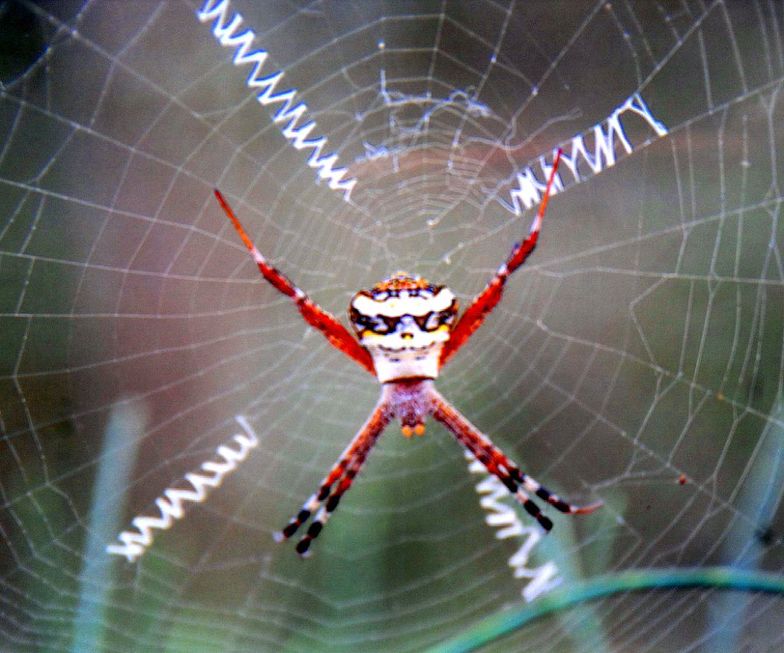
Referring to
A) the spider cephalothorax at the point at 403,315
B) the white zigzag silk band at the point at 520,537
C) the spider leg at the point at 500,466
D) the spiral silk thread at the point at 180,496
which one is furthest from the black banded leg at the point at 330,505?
the spiral silk thread at the point at 180,496

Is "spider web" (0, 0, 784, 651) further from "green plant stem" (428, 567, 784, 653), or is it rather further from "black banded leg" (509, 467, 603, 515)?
"green plant stem" (428, 567, 784, 653)

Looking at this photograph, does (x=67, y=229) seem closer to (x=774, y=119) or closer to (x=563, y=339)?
(x=563, y=339)

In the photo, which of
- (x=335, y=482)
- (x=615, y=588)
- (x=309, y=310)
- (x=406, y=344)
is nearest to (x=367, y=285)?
(x=335, y=482)

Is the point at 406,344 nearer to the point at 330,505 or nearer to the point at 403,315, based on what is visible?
the point at 403,315

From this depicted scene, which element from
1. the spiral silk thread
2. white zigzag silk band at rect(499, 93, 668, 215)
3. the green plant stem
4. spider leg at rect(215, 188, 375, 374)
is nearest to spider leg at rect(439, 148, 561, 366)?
spider leg at rect(215, 188, 375, 374)

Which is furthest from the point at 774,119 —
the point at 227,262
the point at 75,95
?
the point at 75,95

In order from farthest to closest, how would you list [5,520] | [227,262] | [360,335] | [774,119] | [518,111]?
[227,262], [518,111], [5,520], [774,119], [360,335]
